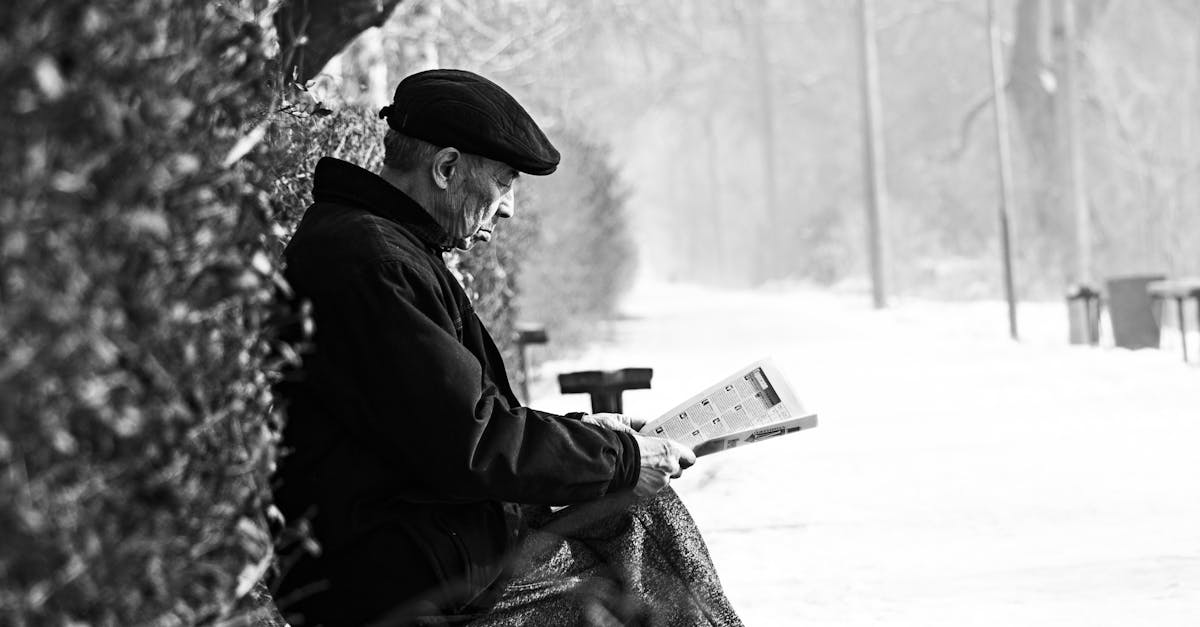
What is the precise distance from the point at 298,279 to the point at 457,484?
461 mm

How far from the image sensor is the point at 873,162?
32219 mm

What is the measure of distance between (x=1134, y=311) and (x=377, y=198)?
1593cm

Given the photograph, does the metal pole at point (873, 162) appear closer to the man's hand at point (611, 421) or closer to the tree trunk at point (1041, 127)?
the tree trunk at point (1041, 127)

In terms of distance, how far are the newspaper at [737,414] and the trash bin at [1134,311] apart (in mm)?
14875

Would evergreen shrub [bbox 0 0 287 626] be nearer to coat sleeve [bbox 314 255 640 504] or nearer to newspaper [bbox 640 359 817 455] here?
coat sleeve [bbox 314 255 640 504]

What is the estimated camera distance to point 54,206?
183 cm

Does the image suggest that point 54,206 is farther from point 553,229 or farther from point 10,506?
point 553,229

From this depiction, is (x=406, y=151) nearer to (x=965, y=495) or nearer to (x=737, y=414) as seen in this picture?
(x=737, y=414)

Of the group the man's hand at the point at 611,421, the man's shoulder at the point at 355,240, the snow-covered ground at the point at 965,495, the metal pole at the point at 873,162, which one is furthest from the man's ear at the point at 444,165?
the metal pole at the point at 873,162

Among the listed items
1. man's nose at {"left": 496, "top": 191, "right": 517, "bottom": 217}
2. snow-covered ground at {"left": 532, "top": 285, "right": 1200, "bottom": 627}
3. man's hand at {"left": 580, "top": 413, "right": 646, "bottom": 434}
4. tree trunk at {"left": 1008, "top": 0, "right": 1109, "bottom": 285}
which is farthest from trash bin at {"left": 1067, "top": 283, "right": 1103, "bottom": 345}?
man's nose at {"left": 496, "top": 191, "right": 517, "bottom": 217}

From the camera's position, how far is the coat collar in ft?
10.3

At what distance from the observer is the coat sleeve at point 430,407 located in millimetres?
2799

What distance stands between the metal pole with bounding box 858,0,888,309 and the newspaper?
28.7 metres

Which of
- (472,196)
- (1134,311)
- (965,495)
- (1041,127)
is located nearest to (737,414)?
(472,196)
